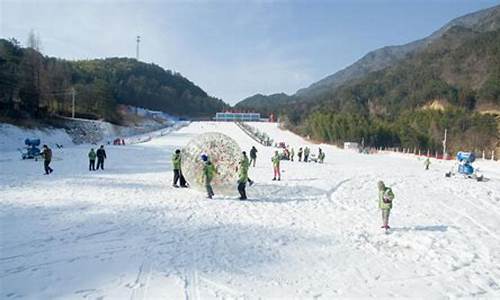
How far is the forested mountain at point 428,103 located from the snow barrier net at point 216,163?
189ft

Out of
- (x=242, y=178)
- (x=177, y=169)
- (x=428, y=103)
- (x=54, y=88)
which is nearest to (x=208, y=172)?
(x=242, y=178)

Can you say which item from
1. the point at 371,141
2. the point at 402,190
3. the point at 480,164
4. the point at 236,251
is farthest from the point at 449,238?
the point at 371,141

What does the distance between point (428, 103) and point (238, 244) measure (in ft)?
421

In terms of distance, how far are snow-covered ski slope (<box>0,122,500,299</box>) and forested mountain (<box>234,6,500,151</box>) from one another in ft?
192

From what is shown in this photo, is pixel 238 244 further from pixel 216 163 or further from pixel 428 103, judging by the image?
pixel 428 103

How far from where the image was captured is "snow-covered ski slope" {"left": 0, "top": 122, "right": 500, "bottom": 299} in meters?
6.19

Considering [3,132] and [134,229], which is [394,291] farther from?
[3,132]

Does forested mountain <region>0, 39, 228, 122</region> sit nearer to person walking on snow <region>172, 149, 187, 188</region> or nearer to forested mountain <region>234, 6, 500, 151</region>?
person walking on snow <region>172, 149, 187, 188</region>

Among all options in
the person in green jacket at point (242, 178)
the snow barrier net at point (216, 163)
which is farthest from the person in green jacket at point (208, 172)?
the person in green jacket at point (242, 178)

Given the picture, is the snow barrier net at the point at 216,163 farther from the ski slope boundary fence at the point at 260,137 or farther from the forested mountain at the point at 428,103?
the forested mountain at the point at 428,103

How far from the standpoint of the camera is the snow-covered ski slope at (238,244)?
6191 millimetres

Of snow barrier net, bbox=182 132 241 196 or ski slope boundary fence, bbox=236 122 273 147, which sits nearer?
snow barrier net, bbox=182 132 241 196

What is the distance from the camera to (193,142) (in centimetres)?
1412

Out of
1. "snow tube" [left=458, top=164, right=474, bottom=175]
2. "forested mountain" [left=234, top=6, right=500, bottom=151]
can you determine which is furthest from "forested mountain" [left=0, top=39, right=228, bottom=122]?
"forested mountain" [left=234, top=6, right=500, bottom=151]
